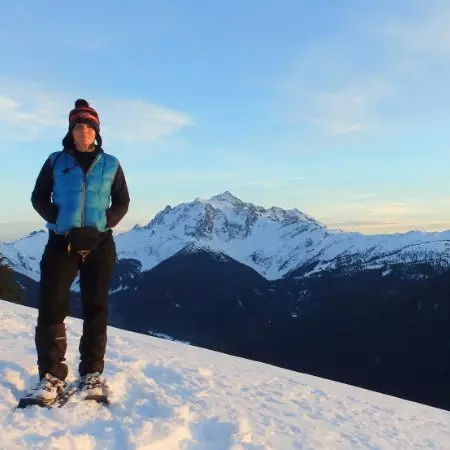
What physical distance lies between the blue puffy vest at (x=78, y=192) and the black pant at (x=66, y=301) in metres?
0.29

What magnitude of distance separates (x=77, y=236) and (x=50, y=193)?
2.30 ft

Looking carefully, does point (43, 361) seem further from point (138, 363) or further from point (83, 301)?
point (138, 363)

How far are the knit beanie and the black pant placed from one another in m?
1.19

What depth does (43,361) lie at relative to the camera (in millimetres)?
6355

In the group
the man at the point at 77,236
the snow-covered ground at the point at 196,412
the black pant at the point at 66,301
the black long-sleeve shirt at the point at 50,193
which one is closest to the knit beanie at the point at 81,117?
the man at the point at 77,236

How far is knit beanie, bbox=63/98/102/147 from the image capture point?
641 cm

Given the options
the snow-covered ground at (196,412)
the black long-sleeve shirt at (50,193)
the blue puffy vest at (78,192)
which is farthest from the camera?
the black long-sleeve shirt at (50,193)

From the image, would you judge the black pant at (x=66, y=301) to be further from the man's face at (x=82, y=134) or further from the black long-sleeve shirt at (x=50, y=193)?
the man's face at (x=82, y=134)

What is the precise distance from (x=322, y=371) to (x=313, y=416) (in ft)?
565

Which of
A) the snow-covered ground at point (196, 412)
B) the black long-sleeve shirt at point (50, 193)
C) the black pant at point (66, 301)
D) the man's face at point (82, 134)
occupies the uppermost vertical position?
the man's face at point (82, 134)

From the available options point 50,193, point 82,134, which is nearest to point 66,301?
point 50,193

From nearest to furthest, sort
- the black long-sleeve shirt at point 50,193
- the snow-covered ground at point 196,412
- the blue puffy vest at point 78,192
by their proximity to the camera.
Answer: the snow-covered ground at point 196,412, the blue puffy vest at point 78,192, the black long-sleeve shirt at point 50,193

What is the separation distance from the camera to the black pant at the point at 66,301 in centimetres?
637

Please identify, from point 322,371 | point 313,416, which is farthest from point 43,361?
point 322,371
